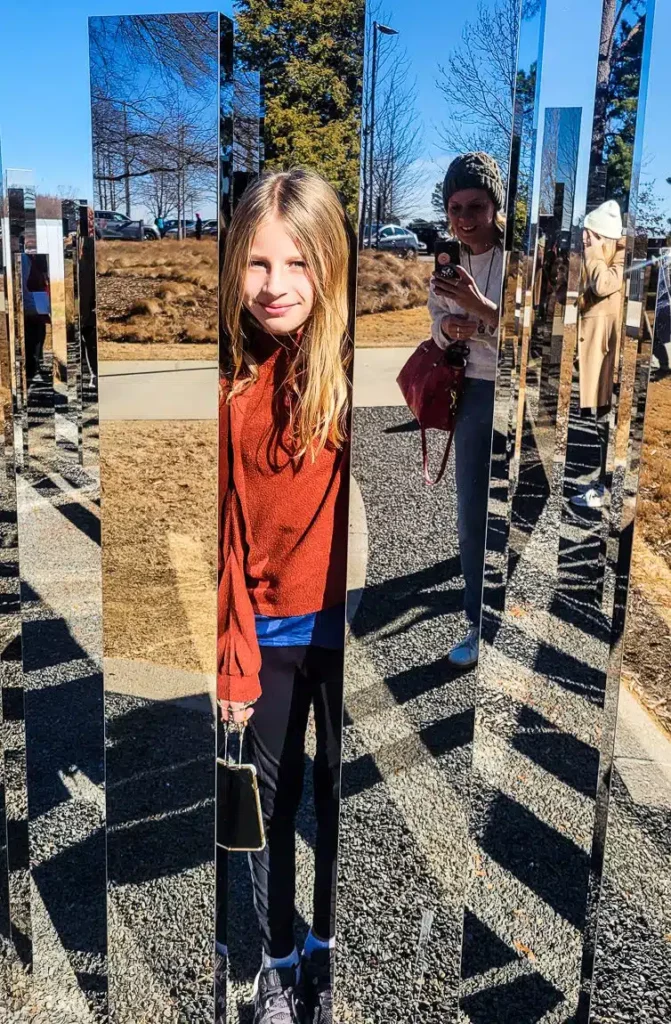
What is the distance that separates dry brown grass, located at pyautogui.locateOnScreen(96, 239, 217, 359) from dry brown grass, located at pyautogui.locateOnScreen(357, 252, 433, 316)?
0.28m

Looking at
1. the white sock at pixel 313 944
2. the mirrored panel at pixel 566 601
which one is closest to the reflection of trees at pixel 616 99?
the mirrored panel at pixel 566 601

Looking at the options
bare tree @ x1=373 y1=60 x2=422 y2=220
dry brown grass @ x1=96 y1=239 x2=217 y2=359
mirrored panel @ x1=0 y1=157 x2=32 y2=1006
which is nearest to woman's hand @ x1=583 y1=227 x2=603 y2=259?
bare tree @ x1=373 y1=60 x2=422 y2=220

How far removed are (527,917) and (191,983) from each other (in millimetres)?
741

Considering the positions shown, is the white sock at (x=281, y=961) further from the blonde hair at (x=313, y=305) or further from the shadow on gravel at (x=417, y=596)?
the blonde hair at (x=313, y=305)

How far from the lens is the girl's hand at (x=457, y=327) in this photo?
1494mm

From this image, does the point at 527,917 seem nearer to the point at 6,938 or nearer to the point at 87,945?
the point at 87,945

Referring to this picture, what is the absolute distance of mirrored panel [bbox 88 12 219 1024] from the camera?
157cm

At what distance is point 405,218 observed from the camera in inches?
57.6

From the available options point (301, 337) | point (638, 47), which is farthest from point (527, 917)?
point (638, 47)

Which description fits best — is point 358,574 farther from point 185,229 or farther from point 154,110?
point 154,110

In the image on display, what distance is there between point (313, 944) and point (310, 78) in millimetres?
1643

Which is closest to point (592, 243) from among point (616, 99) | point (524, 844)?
point (616, 99)

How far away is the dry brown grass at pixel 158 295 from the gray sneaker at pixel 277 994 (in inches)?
50.3

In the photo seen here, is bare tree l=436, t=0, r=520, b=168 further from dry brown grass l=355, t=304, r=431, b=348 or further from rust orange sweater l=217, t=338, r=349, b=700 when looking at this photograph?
rust orange sweater l=217, t=338, r=349, b=700
